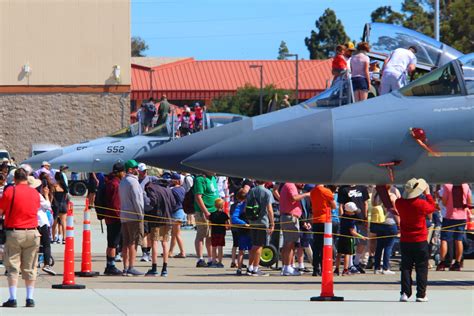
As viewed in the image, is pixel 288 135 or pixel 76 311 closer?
pixel 76 311

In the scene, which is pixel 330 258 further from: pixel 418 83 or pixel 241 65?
pixel 241 65

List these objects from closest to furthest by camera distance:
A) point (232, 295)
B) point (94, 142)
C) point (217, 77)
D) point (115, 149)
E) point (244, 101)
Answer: point (232, 295) → point (115, 149) → point (94, 142) → point (244, 101) → point (217, 77)

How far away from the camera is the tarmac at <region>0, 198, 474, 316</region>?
12156mm

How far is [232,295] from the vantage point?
13.9m

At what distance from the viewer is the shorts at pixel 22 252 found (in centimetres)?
1251

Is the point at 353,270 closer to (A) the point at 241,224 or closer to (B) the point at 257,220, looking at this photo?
(B) the point at 257,220

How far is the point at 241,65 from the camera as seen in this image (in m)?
98.4

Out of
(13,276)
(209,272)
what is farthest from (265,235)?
(13,276)

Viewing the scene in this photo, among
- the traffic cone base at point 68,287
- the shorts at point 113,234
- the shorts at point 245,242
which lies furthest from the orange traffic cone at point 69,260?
the shorts at point 245,242

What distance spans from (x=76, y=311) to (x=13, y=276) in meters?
0.89

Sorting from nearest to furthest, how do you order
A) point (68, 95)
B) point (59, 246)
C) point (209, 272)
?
point (209, 272)
point (59, 246)
point (68, 95)

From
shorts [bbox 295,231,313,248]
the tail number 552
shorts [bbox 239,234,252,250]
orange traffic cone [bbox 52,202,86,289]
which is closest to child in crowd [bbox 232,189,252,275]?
shorts [bbox 239,234,252,250]

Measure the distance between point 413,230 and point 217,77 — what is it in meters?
83.1

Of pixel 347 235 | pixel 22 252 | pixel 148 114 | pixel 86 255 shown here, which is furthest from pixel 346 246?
pixel 148 114
